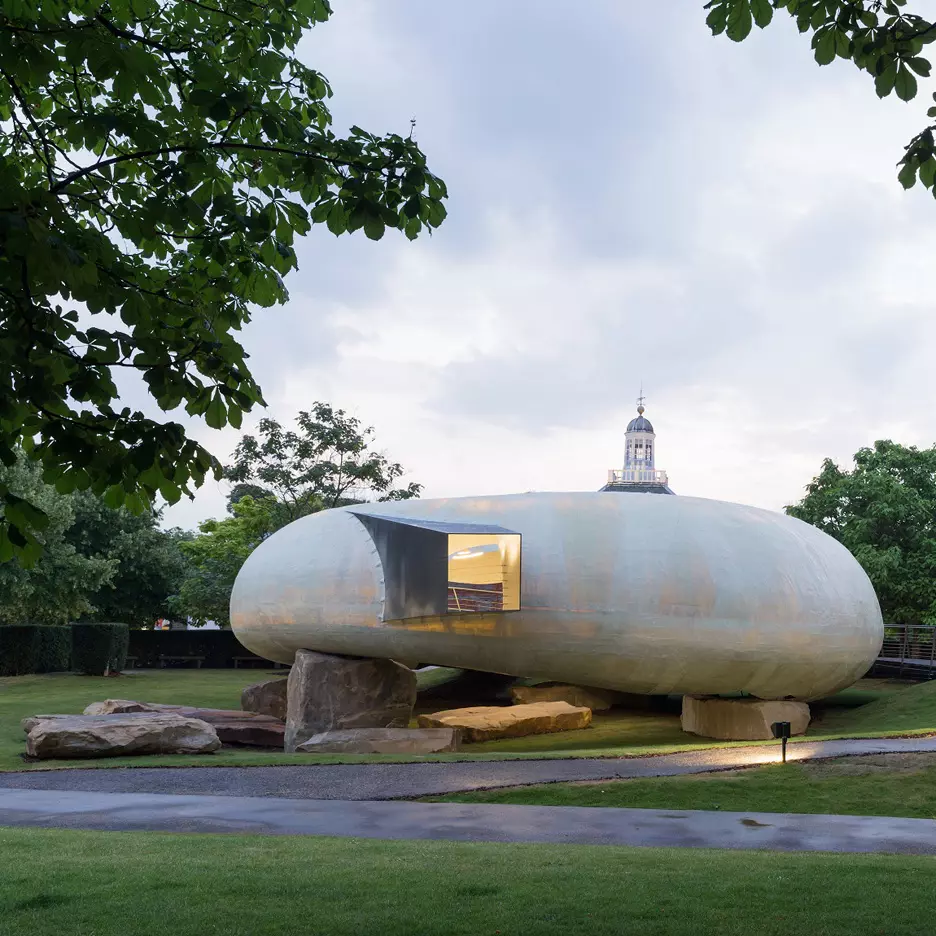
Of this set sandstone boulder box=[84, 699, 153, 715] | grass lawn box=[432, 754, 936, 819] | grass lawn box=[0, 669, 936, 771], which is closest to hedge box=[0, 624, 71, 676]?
grass lawn box=[0, 669, 936, 771]

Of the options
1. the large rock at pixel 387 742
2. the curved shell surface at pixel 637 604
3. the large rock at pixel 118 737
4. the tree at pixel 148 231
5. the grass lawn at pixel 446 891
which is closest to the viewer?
the tree at pixel 148 231

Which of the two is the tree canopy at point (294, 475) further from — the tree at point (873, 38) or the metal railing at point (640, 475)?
the metal railing at point (640, 475)

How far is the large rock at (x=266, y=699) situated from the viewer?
91.0ft

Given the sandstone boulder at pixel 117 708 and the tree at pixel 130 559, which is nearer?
the sandstone boulder at pixel 117 708

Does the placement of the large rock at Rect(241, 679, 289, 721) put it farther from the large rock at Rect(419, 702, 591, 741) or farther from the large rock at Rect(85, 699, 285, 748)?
the large rock at Rect(419, 702, 591, 741)

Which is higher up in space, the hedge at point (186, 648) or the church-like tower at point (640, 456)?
the church-like tower at point (640, 456)

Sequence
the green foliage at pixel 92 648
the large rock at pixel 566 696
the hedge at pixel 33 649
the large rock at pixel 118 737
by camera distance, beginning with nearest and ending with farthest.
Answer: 1. the large rock at pixel 118 737
2. the large rock at pixel 566 696
3. the hedge at pixel 33 649
4. the green foliage at pixel 92 648

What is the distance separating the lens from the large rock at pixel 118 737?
18.1 meters

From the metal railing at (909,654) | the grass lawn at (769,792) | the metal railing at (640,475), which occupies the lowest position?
the grass lawn at (769,792)

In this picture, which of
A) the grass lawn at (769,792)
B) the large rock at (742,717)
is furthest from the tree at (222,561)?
the grass lawn at (769,792)

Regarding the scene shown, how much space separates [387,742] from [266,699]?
8.25m

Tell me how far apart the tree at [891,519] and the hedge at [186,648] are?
2501cm

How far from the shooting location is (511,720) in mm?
23734

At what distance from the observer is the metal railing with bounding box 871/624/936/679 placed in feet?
104
